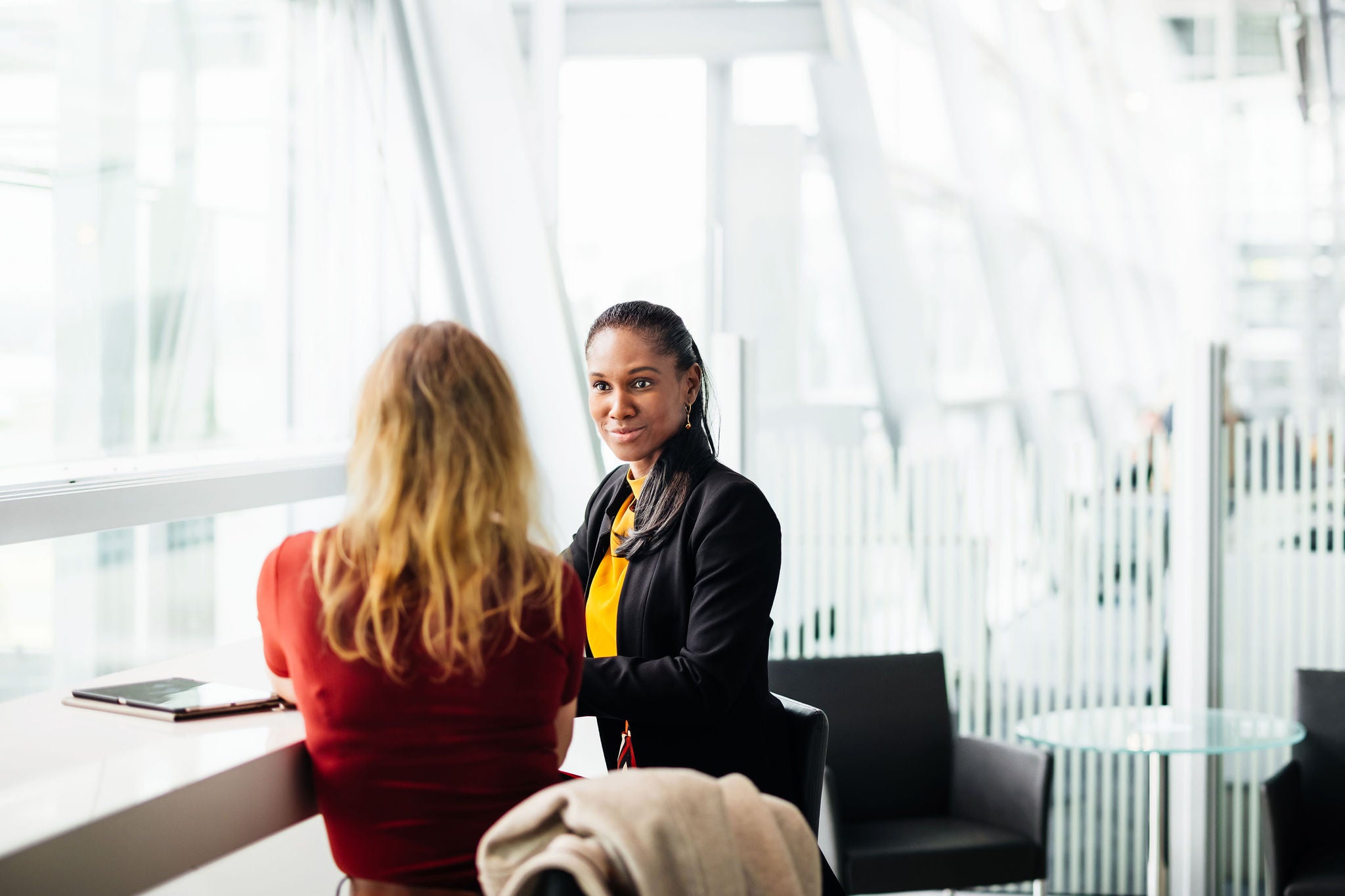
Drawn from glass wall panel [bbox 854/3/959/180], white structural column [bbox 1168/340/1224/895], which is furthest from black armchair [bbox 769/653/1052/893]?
glass wall panel [bbox 854/3/959/180]

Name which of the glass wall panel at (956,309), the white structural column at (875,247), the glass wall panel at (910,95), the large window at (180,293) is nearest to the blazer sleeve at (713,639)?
the large window at (180,293)

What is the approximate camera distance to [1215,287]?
8.25 m

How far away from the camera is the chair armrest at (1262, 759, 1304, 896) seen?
132 inches

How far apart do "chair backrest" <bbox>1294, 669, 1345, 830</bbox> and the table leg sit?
0.43 meters

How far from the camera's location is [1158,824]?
3.56 meters

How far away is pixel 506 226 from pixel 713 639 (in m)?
2.16

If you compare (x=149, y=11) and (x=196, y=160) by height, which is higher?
(x=149, y=11)

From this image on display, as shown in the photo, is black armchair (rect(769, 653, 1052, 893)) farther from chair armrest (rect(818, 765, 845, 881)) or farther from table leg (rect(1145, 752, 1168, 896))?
table leg (rect(1145, 752, 1168, 896))

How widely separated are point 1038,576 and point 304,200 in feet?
8.35

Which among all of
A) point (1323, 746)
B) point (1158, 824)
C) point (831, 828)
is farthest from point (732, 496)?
point (1323, 746)

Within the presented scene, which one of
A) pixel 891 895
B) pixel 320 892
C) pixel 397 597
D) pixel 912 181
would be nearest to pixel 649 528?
pixel 397 597

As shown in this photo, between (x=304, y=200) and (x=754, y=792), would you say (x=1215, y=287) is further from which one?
(x=754, y=792)

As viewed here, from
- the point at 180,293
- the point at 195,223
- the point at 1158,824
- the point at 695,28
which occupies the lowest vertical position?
the point at 1158,824

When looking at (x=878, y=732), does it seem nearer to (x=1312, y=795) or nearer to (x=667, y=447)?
(x=1312, y=795)
